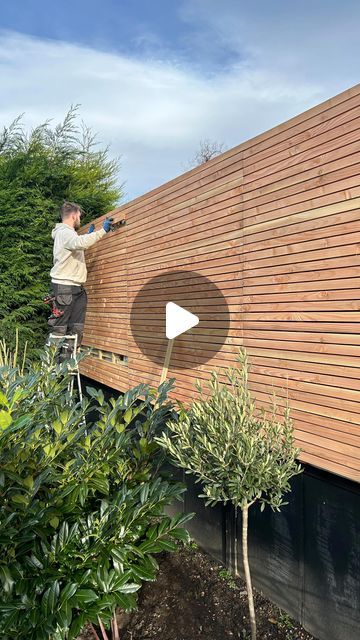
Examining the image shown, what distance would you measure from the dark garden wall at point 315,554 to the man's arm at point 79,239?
131 inches

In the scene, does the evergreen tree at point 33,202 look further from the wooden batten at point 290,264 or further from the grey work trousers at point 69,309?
the wooden batten at point 290,264

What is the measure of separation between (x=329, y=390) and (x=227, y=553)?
4.82 feet

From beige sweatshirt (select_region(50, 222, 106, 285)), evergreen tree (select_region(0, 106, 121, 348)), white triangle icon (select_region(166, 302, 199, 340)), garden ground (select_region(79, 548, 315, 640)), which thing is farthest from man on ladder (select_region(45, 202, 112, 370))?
garden ground (select_region(79, 548, 315, 640))

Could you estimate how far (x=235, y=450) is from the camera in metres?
1.91

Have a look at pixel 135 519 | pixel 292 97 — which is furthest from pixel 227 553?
pixel 292 97

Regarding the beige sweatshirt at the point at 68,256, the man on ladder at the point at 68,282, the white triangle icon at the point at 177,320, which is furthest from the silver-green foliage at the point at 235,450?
the man on ladder at the point at 68,282

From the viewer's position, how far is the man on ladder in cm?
542

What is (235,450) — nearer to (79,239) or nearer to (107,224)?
(107,224)

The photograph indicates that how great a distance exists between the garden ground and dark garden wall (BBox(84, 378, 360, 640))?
0.35ft

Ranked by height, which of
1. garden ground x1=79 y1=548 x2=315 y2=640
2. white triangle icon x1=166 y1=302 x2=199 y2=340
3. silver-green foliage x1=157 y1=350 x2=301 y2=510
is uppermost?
white triangle icon x1=166 y1=302 x2=199 y2=340
